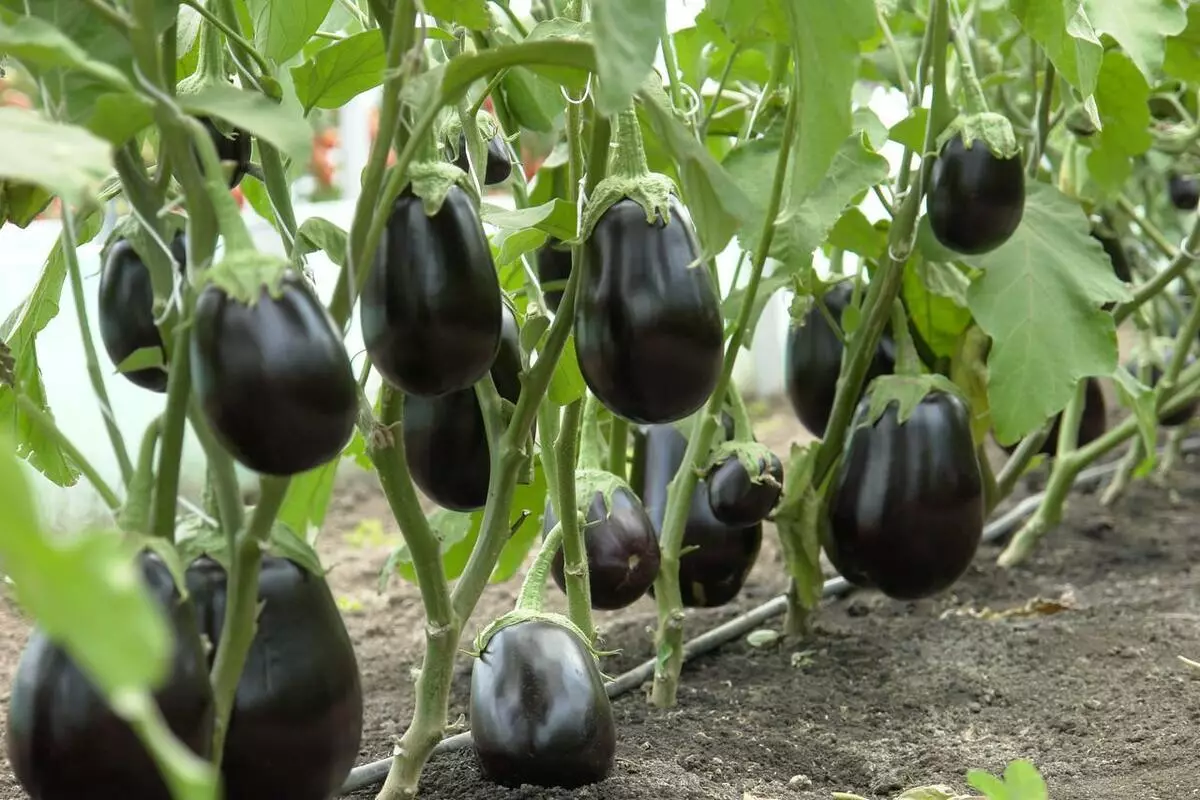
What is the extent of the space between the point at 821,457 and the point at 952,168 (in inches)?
13.5

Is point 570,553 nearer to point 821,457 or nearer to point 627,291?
point 627,291

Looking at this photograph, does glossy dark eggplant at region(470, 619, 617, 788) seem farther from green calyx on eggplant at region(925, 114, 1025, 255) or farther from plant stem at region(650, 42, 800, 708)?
green calyx on eggplant at region(925, 114, 1025, 255)

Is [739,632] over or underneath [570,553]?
underneath

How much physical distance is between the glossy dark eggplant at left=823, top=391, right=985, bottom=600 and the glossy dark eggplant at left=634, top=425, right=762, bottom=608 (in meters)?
0.10

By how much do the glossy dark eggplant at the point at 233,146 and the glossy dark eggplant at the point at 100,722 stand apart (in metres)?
0.30

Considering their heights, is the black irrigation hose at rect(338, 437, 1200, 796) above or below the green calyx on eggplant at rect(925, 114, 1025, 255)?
below

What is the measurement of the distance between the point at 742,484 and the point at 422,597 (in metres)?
0.39

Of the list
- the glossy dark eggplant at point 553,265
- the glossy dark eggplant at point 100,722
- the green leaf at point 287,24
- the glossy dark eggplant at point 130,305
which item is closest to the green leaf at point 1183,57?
the glossy dark eggplant at point 553,265

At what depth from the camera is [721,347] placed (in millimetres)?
770

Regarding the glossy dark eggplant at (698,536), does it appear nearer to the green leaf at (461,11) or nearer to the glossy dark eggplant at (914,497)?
the glossy dark eggplant at (914,497)

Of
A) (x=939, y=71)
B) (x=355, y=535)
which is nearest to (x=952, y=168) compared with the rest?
(x=939, y=71)

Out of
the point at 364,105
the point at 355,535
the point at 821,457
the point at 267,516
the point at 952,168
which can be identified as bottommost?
the point at 355,535

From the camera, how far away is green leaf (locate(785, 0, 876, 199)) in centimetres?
67

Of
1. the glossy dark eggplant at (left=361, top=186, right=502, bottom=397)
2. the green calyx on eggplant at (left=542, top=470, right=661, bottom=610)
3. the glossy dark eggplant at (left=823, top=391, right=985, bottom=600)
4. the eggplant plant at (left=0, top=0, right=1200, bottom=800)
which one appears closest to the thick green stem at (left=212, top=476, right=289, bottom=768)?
the eggplant plant at (left=0, top=0, right=1200, bottom=800)
